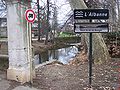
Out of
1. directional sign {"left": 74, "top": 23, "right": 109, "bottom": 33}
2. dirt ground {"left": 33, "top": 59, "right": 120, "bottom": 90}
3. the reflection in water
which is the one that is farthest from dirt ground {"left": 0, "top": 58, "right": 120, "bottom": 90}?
the reflection in water

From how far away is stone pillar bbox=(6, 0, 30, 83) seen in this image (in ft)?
21.4

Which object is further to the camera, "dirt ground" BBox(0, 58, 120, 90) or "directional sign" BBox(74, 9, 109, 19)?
"directional sign" BBox(74, 9, 109, 19)

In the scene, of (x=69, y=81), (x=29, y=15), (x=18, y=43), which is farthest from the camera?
(x=69, y=81)

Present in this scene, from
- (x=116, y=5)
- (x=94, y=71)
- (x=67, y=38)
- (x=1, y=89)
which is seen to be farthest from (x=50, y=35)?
(x=1, y=89)

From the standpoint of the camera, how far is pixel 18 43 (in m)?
6.58

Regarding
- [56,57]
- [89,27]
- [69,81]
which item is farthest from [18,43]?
[56,57]

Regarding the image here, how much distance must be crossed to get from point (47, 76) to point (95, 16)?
2.82 m

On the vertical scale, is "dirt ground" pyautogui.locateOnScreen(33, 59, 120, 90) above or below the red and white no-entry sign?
below

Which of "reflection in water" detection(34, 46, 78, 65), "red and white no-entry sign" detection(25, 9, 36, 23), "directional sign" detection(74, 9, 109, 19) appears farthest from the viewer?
"reflection in water" detection(34, 46, 78, 65)

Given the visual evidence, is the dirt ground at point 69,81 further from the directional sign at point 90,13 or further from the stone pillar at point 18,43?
the directional sign at point 90,13

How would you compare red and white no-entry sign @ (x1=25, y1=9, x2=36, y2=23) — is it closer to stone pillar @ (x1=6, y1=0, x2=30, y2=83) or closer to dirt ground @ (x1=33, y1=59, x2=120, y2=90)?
stone pillar @ (x1=6, y1=0, x2=30, y2=83)

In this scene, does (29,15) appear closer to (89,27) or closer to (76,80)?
(89,27)

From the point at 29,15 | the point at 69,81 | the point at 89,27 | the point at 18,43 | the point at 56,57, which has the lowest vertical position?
the point at 56,57

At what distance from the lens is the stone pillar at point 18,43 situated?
21.4 ft
